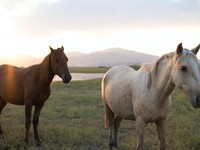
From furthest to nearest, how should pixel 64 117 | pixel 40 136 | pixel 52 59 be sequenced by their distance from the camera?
pixel 64 117
pixel 40 136
pixel 52 59

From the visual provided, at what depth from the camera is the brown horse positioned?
7.56 metres

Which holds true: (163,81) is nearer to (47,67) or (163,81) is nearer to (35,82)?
(47,67)

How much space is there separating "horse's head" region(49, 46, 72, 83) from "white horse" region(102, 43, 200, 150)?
119 cm

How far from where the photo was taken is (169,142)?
24.4 feet

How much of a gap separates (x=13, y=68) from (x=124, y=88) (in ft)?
13.5

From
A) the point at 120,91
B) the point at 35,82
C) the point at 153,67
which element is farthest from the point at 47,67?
the point at 153,67

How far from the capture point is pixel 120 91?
6.29 metres

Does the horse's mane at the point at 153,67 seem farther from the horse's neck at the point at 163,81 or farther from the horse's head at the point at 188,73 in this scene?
the horse's head at the point at 188,73

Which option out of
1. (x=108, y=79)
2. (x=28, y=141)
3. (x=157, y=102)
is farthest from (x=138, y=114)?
(x=28, y=141)

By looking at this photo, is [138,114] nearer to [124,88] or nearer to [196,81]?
[124,88]

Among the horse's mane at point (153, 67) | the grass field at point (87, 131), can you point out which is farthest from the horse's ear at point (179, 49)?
the grass field at point (87, 131)

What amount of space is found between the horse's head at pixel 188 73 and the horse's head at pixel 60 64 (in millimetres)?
3319

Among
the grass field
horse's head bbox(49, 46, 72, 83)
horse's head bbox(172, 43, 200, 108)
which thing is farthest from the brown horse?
horse's head bbox(172, 43, 200, 108)

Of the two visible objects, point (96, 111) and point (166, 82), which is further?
point (96, 111)
